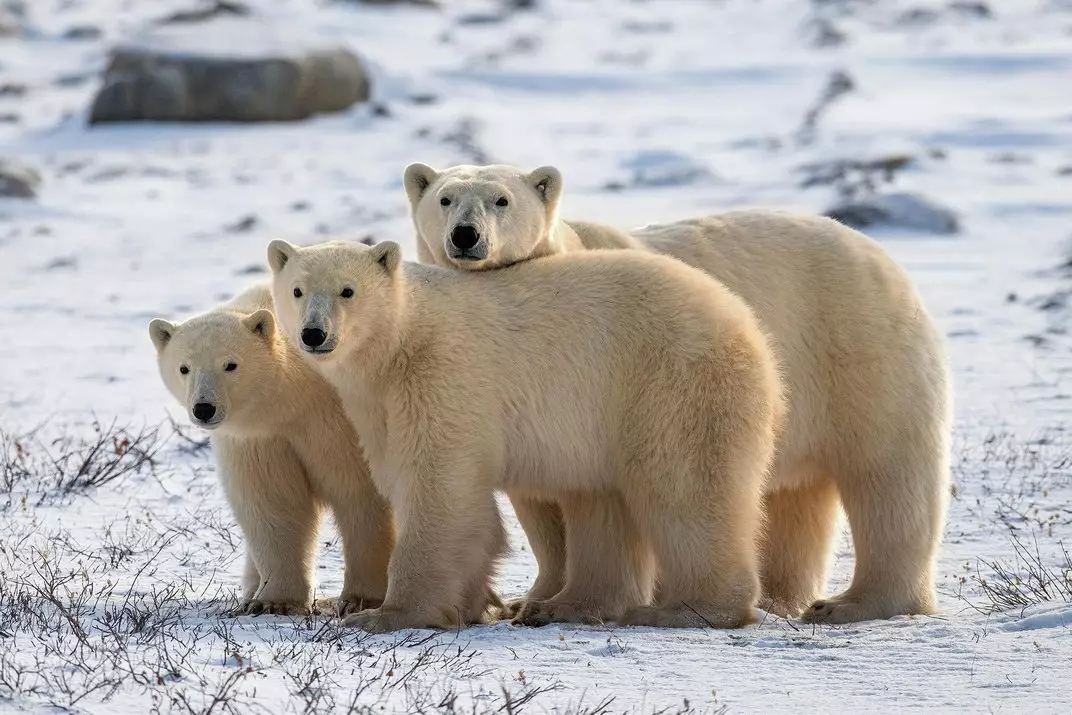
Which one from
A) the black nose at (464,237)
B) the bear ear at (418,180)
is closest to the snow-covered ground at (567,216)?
the black nose at (464,237)

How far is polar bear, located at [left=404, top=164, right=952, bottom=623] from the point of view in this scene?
5.81 metres

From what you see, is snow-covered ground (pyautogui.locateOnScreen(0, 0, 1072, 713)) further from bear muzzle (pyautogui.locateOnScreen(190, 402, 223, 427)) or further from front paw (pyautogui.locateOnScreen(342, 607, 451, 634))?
bear muzzle (pyautogui.locateOnScreen(190, 402, 223, 427))

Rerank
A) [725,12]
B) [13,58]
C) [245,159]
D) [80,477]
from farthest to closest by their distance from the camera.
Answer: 1. [725,12]
2. [13,58]
3. [245,159]
4. [80,477]

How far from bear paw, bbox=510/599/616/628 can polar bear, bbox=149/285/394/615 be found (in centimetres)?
52

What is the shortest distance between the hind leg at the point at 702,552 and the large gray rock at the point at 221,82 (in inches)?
574

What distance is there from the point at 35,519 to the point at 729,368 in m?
2.92

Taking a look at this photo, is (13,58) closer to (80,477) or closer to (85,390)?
(85,390)

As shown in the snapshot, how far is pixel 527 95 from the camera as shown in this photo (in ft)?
71.6

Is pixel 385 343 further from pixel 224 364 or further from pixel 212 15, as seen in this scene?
pixel 212 15

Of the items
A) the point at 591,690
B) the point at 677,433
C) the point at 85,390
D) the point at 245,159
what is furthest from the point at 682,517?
the point at 245,159

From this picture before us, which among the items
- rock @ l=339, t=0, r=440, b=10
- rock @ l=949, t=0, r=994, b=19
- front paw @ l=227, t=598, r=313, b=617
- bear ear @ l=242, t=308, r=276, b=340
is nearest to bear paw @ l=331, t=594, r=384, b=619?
front paw @ l=227, t=598, r=313, b=617

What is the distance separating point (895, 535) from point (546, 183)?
179cm

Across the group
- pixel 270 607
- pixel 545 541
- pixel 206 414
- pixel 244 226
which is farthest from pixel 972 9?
pixel 206 414

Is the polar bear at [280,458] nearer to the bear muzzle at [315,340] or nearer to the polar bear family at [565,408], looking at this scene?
the polar bear family at [565,408]
